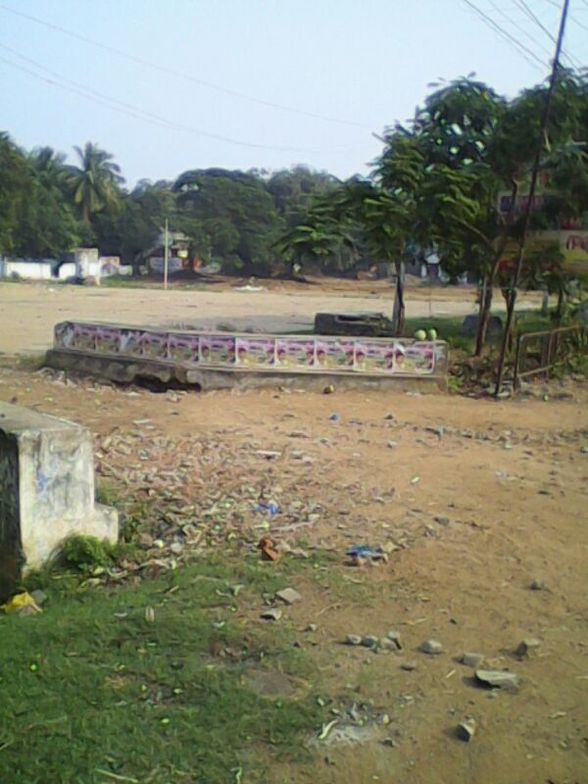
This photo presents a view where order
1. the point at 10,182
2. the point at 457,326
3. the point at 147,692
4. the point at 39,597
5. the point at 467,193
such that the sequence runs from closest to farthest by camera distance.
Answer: the point at 147,692 → the point at 39,597 → the point at 467,193 → the point at 457,326 → the point at 10,182

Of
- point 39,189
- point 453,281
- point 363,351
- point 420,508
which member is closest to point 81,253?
point 39,189

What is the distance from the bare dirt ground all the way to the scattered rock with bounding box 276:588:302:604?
0.08m

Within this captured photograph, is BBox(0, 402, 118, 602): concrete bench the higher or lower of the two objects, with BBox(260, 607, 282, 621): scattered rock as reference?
higher

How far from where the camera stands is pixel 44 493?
5.52 metres

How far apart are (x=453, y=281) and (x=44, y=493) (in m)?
14.7

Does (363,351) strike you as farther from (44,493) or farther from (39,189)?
(39,189)

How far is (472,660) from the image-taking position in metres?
4.13

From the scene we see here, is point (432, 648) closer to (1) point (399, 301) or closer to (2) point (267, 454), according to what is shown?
(2) point (267, 454)

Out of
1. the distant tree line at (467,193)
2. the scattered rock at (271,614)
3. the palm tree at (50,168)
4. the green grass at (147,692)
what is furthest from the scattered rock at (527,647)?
the palm tree at (50,168)

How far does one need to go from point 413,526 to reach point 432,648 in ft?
6.55

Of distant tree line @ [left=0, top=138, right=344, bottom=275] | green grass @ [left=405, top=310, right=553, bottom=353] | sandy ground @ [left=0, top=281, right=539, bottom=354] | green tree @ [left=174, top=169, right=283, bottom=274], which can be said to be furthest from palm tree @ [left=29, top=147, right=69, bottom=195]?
green grass @ [left=405, top=310, right=553, bottom=353]

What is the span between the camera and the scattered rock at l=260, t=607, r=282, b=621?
15.1 feet

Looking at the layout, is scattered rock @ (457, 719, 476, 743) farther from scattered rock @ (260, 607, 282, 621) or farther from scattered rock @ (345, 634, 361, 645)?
scattered rock @ (260, 607, 282, 621)

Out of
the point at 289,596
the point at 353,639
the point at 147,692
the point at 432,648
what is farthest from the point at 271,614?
the point at 147,692
